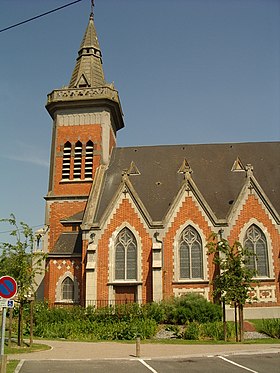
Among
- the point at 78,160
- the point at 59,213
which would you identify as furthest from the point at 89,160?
the point at 59,213

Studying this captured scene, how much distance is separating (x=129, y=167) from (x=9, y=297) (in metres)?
24.2

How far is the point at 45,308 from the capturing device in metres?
24.6

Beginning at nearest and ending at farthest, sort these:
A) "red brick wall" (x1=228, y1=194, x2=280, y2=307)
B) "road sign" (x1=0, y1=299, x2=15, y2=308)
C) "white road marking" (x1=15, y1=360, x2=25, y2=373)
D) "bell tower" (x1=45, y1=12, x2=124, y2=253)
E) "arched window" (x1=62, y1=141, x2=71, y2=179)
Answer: "road sign" (x1=0, y1=299, x2=15, y2=308), "white road marking" (x1=15, y1=360, x2=25, y2=373), "red brick wall" (x1=228, y1=194, x2=280, y2=307), "bell tower" (x1=45, y1=12, x2=124, y2=253), "arched window" (x1=62, y1=141, x2=71, y2=179)

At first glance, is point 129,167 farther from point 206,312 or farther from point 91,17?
point 91,17

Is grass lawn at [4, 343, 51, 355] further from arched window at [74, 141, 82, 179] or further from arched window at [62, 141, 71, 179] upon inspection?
arched window at [62, 141, 71, 179]

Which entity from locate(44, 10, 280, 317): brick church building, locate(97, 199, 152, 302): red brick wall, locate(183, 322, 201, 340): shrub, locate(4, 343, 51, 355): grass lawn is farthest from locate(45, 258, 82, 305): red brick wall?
locate(4, 343, 51, 355): grass lawn

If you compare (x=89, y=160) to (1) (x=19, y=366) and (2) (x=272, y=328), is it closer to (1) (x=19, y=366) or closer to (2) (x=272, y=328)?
(2) (x=272, y=328)

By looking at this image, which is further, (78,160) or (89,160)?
(78,160)

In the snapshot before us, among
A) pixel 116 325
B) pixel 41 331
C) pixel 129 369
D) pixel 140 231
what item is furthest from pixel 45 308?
pixel 129 369

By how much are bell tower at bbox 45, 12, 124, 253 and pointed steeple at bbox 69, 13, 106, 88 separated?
0.35 ft

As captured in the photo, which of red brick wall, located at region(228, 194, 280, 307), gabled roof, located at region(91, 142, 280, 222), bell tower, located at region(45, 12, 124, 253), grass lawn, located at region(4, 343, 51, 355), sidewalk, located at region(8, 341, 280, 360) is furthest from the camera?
bell tower, located at region(45, 12, 124, 253)

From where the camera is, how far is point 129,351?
15.6 m

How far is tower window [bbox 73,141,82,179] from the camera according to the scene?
113 ft

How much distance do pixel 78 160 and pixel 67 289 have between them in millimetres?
11413
